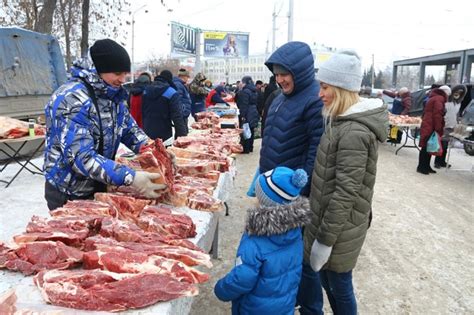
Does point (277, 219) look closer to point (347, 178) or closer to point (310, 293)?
point (347, 178)

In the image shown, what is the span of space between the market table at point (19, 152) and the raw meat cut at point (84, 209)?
4.34 m

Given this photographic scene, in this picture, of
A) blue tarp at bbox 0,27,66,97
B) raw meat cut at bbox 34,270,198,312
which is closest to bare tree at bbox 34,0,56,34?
blue tarp at bbox 0,27,66,97

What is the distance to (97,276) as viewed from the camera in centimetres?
163

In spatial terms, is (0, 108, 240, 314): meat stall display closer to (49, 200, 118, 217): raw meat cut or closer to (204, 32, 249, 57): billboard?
(49, 200, 118, 217): raw meat cut

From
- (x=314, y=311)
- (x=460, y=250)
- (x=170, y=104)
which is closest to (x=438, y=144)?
(x=460, y=250)

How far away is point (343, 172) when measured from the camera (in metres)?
2.30

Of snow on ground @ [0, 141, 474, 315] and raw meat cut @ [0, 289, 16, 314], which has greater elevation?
raw meat cut @ [0, 289, 16, 314]

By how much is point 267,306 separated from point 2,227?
3.73 meters

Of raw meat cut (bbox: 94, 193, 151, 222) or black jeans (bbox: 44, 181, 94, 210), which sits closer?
raw meat cut (bbox: 94, 193, 151, 222)

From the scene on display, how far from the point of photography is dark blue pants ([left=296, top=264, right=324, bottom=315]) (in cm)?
283

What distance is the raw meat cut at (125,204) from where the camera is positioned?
233 cm

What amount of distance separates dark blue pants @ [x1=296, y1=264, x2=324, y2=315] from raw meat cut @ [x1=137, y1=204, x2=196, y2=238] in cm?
99

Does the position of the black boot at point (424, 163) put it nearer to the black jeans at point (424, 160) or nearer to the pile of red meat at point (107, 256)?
the black jeans at point (424, 160)

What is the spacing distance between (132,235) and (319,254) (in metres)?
1.12
